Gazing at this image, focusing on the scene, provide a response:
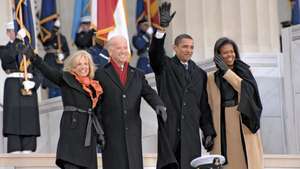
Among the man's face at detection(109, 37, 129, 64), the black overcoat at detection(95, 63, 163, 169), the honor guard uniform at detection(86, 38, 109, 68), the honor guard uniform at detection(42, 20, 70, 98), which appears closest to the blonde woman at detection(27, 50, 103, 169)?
the black overcoat at detection(95, 63, 163, 169)

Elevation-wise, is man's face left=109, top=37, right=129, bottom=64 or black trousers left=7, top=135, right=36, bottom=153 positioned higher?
man's face left=109, top=37, right=129, bottom=64

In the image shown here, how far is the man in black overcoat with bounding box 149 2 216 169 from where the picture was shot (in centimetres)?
1347

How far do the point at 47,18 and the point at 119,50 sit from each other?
39.4ft

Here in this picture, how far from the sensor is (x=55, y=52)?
23984 millimetres

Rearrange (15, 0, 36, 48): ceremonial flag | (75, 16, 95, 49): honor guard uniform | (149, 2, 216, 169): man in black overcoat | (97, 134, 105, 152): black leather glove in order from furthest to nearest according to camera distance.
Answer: (75, 16, 95, 49): honor guard uniform
(15, 0, 36, 48): ceremonial flag
(149, 2, 216, 169): man in black overcoat
(97, 134, 105, 152): black leather glove

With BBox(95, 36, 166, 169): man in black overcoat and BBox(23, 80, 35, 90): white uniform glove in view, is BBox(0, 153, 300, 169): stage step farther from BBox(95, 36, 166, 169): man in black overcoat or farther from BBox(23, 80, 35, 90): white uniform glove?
BBox(23, 80, 35, 90): white uniform glove

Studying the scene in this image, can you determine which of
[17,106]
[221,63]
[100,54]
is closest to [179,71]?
[221,63]

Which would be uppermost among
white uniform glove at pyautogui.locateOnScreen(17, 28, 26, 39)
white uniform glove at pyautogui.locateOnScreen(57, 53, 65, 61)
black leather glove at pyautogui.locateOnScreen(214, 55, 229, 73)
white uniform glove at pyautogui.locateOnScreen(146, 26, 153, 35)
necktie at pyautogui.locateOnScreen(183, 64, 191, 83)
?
white uniform glove at pyautogui.locateOnScreen(146, 26, 153, 35)

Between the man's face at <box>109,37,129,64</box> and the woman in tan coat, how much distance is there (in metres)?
1.02

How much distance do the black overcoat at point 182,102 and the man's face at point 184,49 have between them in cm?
9

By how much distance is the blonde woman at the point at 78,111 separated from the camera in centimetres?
1286

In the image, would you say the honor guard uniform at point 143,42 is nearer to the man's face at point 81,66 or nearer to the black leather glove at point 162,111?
the man's face at point 81,66

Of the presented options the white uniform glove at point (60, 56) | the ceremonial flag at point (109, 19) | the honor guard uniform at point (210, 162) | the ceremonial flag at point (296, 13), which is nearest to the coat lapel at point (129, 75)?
the honor guard uniform at point (210, 162)

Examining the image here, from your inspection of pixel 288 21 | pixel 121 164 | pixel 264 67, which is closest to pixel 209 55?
pixel 264 67
